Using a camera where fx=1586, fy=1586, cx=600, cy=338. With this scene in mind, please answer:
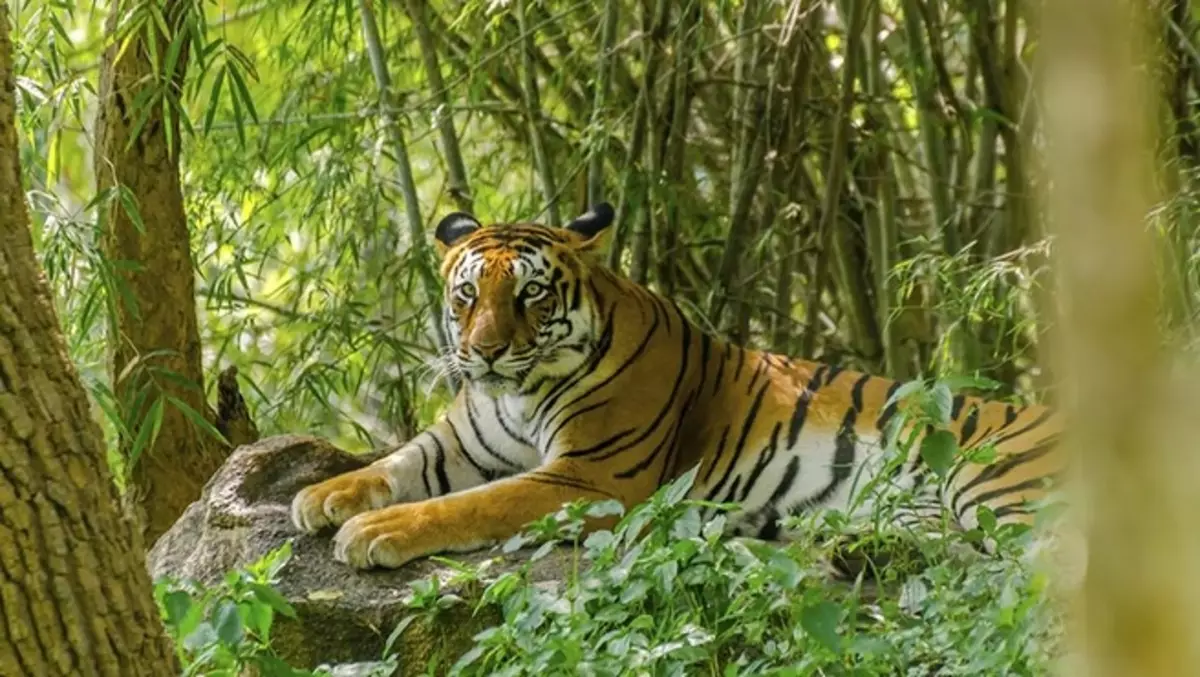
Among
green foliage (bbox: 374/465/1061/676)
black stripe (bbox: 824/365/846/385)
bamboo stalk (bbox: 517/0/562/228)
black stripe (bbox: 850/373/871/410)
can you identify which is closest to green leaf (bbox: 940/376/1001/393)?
green foliage (bbox: 374/465/1061/676)

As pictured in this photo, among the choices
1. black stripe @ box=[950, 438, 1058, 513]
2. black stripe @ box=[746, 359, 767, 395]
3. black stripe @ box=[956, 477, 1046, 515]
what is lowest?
black stripe @ box=[956, 477, 1046, 515]

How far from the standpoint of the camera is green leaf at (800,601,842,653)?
6.50 feet

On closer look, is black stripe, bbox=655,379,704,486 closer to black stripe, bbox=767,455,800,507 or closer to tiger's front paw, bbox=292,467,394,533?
black stripe, bbox=767,455,800,507

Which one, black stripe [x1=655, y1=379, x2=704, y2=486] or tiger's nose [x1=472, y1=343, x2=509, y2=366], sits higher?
tiger's nose [x1=472, y1=343, x2=509, y2=366]

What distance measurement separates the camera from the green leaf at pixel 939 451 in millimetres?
2166

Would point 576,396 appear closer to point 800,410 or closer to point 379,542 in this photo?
point 800,410

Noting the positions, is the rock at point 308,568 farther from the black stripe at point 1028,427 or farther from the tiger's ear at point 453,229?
the black stripe at point 1028,427

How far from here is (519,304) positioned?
3572mm

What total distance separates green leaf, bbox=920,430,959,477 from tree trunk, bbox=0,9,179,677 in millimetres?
1057

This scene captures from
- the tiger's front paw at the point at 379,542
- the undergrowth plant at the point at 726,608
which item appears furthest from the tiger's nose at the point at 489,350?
the undergrowth plant at the point at 726,608

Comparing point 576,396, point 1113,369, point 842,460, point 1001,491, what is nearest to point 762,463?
point 842,460

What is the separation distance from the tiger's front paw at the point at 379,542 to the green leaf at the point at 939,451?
126cm

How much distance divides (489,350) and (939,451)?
4.93ft

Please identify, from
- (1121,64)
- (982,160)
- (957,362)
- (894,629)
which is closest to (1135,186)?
(1121,64)
